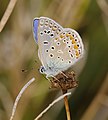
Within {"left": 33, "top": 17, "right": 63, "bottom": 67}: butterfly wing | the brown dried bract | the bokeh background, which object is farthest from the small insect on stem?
the bokeh background

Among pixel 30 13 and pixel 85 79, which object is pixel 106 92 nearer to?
pixel 85 79

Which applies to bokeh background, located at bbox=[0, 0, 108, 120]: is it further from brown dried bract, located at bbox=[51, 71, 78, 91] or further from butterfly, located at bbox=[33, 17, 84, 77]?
brown dried bract, located at bbox=[51, 71, 78, 91]

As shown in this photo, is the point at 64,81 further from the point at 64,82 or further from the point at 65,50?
the point at 65,50

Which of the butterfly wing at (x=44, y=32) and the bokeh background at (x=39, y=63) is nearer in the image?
the butterfly wing at (x=44, y=32)

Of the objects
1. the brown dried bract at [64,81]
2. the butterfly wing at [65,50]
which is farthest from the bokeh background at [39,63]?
the brown dried bract at [64,81]

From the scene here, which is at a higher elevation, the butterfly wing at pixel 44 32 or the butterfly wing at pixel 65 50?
A: the butterfly wing at pixel 44 32

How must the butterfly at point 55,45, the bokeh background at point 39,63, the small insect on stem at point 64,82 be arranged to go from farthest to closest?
the bokeh background at point 39,63
the butterfly at point 55,45
the small insect on stem at point 64,82

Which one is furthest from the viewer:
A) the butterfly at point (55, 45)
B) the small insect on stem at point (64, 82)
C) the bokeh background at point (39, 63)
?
the bokeh background at point (39, 63)

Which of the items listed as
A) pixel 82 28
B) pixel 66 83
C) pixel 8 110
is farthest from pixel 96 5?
pixel 66 83

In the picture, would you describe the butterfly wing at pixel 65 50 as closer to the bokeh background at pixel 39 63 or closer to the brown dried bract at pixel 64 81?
the brown dried bract at pixel 64 81
